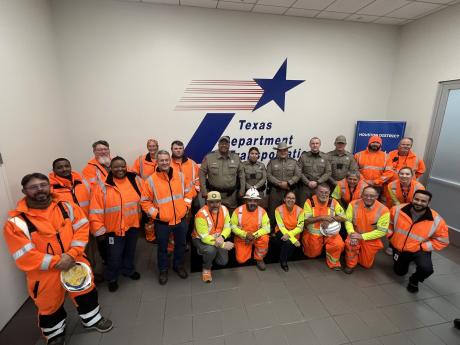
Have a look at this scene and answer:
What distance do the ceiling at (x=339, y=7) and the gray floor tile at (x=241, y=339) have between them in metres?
4.27

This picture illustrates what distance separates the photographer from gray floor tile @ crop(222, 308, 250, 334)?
83.7 inches

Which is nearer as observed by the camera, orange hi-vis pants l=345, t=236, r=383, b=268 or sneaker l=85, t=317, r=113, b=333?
sneaker l=85, t=317, r=113, b=333

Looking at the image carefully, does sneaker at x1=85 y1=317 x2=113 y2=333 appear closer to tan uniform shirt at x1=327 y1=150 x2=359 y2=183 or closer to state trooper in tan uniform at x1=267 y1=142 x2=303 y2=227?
state trooper in tan uniform at x1=267 y1=142 x2=303 y2=227

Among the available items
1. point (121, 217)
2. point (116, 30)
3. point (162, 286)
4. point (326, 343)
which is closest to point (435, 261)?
point (326, 343)

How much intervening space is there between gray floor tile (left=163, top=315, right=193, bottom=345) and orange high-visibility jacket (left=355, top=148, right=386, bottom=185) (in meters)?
3.29

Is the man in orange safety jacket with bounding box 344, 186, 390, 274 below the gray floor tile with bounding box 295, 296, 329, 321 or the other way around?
the other way around

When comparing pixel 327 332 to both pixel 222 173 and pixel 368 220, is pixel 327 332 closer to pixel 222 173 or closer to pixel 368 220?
pixel 368 220

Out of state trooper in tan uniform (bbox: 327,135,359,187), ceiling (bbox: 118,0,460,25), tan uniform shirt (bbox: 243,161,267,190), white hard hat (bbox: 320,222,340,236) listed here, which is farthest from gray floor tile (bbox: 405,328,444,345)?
ceiling (bbox: 118,0,460,25)

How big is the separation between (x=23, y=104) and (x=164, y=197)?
1829 millimetres

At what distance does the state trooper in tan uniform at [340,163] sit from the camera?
3613 millimetres

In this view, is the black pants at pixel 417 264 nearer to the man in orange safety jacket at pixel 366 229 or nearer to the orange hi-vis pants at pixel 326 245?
the man in orange safety jacket at pixel 366 229

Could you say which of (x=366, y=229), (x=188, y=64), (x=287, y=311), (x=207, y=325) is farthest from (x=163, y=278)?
(x=188, y=64)

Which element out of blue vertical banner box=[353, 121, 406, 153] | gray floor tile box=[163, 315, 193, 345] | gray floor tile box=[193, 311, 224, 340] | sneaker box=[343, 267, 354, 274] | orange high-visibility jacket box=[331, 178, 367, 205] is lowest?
gray floor tile box=[163, 315, 193, 345]

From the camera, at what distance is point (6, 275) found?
83.4 inches
